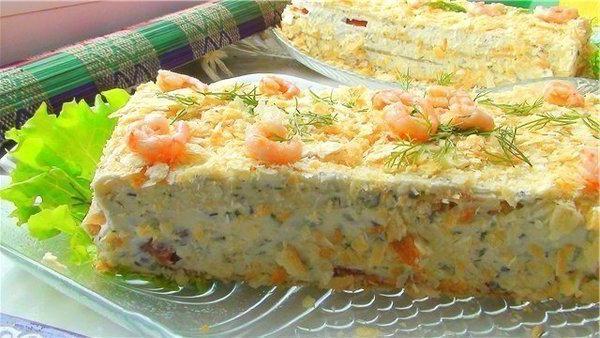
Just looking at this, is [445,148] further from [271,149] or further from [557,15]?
[557,15]

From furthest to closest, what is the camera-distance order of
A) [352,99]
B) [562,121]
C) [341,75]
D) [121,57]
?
[341,75] < [121,57] < [352,99] < [562,121]

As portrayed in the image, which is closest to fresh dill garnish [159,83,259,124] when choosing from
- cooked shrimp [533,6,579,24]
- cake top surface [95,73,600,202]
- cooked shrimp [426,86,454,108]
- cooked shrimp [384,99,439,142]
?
cake top surface [95,73,600,202]

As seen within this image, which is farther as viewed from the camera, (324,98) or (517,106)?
(324,98)

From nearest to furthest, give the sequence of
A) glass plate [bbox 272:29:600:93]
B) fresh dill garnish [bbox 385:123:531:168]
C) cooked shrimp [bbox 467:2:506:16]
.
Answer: fresh dill garnish [bbox 385:123:531:168], glass plate [bbox 272:29:600:93], cooked shrimp [bbox 467:2:506:16]

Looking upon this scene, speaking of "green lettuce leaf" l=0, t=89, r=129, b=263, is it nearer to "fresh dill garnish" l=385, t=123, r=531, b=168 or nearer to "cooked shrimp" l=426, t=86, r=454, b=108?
"fresh dill garnish" l=385, t=123, r=531, b=168

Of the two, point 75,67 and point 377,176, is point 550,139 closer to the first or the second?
point 377,176

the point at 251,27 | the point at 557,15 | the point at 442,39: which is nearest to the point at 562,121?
the point at 442,39
